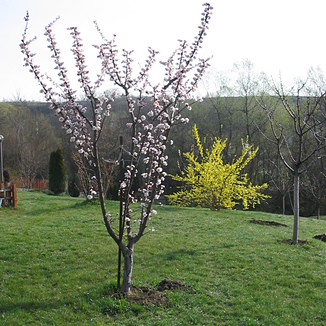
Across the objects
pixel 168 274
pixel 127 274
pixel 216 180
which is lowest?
pixel 168 274

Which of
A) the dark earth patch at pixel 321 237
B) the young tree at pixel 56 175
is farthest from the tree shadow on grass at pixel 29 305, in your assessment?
the young tree at pixel 56 175

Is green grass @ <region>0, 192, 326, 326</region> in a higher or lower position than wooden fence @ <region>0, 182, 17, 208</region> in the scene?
lower

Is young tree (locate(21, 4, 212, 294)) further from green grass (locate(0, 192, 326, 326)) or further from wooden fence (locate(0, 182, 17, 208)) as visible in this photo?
wooden fence (locate(0, 182, 17, 208))

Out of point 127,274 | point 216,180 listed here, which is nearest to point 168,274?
point 127,274

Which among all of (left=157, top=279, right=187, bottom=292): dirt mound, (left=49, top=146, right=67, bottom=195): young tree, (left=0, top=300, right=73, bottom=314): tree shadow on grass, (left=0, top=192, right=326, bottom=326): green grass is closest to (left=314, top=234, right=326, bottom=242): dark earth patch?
(left=0, top=192, right=326, bottom=326): green grass

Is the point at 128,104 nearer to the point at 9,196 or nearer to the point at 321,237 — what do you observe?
the point at 321,237

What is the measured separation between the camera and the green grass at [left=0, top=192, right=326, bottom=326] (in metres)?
4.62

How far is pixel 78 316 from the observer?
4.52 meters

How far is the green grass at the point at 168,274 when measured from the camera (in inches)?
182

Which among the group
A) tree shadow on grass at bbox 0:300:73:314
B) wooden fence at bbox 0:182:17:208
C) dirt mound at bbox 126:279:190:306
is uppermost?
wooden fence at bbox 0:182:17:208

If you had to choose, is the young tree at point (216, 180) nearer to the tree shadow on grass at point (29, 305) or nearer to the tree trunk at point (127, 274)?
the tree trunk at point (127, 274)

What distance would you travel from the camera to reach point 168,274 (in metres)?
6.06

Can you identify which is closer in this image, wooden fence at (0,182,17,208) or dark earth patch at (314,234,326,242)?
dark earth patch at (314,234,326,242)

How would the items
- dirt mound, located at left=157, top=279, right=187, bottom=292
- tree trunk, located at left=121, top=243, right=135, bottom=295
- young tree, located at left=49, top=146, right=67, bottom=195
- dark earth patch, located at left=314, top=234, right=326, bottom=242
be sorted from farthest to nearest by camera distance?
young tree, located at left=49, top=146, right=67, bottom=195
dark earth patch, located at left=314, top=234, right=326, bottom=242
dirt mound, located at left=157, top=279, right=187, bottom=292
tree trunk, located at left=121, top=243, right=135, bottom=295
